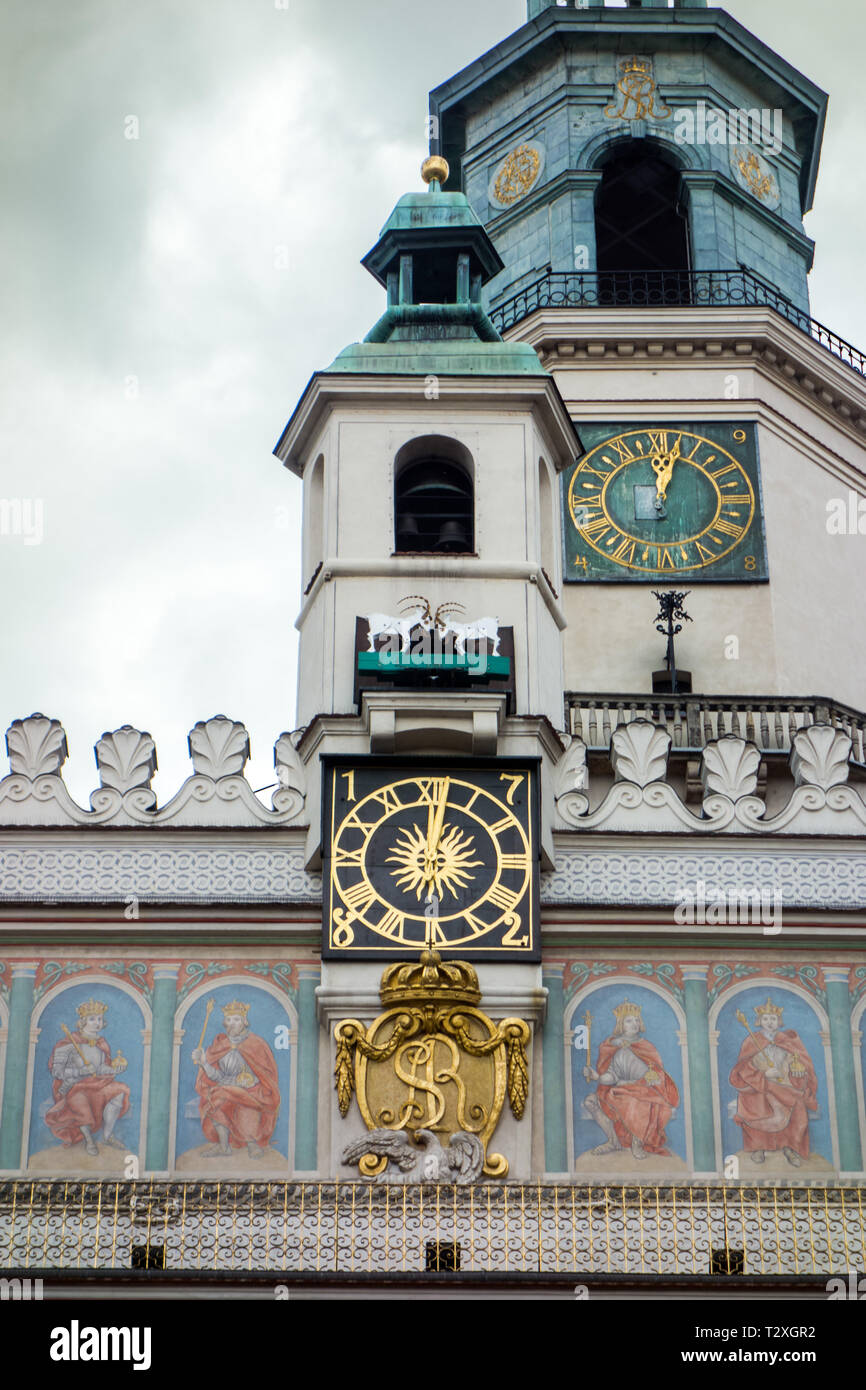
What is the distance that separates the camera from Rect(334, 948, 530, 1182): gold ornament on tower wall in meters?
15.8

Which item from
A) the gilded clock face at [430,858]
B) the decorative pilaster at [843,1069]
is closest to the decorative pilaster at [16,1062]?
the gilded clock face at [430,858]

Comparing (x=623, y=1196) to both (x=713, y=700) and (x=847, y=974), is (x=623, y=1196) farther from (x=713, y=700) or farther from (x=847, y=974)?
(x=713, y=700)

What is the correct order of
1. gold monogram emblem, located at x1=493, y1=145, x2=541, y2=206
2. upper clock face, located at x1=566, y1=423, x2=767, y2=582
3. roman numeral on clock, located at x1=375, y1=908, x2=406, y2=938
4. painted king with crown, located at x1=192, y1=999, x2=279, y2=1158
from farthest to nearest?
gold monogram emblem, located at x1=493, y1=145, x2=541, y2=206, upper clock face, located at x1=566, y1=423, x2=767, y2=582, roman numeral on clock, located at x1=375, y1=908, x2=406, y2=938, painted king with crown, located at x1=192, y1=999, x2=279, y2=1158

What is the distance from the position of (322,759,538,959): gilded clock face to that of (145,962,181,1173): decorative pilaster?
3.31ft

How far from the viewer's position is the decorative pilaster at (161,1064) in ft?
52.3

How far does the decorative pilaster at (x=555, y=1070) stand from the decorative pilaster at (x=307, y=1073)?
1.36 meters

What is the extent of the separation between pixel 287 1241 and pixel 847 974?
3989mm

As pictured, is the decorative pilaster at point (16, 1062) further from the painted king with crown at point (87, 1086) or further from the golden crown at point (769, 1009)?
the golden crown at point (769, 1009)

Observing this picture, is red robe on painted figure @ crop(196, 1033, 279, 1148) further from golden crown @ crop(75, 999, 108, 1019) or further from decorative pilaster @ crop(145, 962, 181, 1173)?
golden crown @ crop(75, 999, 108, 1019)

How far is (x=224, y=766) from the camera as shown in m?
17.4

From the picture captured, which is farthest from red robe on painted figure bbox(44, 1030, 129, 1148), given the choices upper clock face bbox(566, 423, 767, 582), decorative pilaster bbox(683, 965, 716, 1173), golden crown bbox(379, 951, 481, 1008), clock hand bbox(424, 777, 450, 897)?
upper clock face bbox(566, 423, 767, 582)

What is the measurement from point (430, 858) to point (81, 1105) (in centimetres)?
255

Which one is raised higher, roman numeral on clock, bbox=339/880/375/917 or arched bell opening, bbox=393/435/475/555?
arched bell opening, bbox=393/435/475/555

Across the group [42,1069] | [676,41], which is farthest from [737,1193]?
[676,41]
